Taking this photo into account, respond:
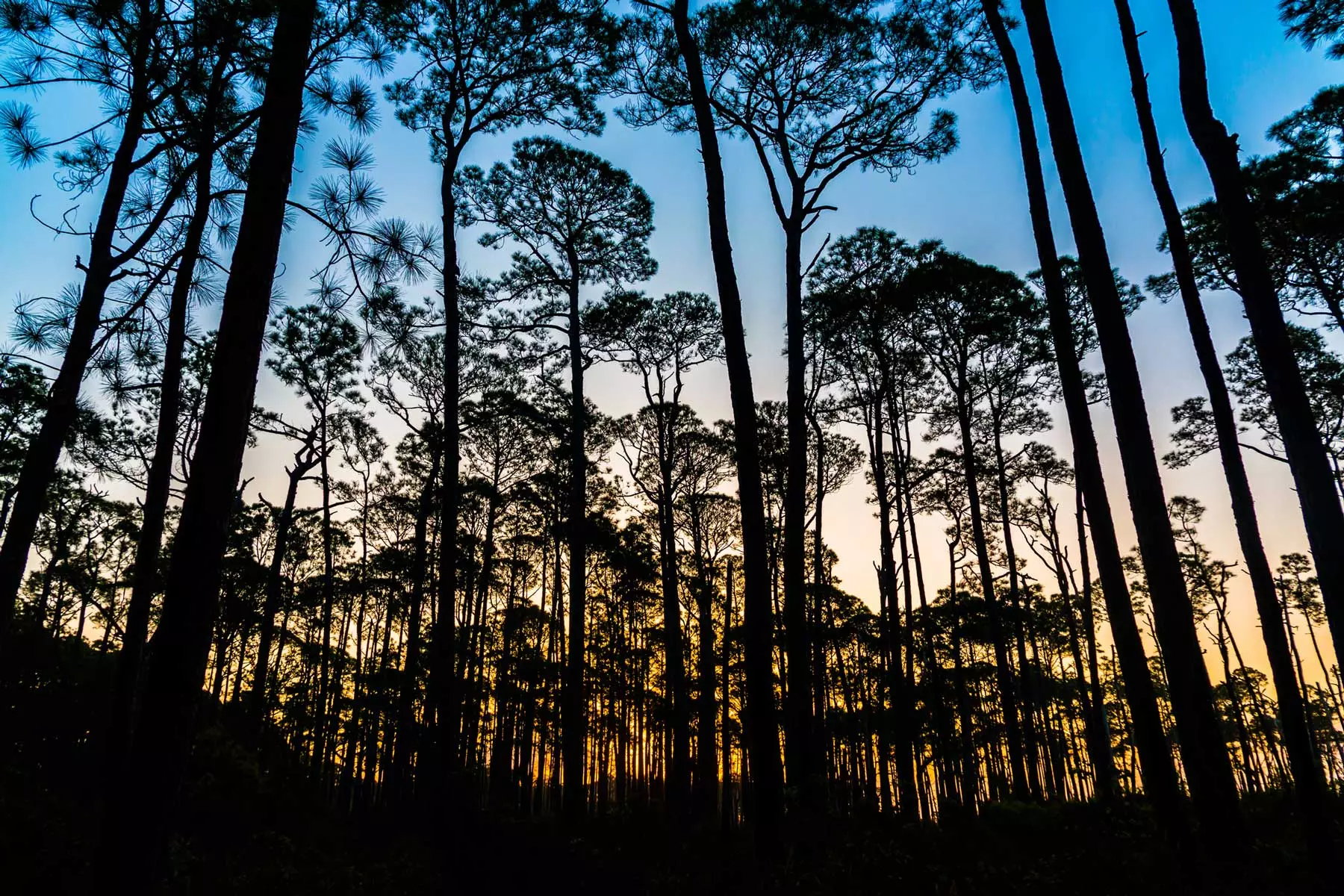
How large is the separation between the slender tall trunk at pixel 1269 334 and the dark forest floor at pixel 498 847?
8.58ft

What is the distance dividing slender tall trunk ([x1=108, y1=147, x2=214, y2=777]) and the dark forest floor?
1.20m

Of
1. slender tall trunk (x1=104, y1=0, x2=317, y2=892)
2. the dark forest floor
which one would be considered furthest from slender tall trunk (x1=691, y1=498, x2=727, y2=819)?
slender tall trunk (x1=104, y1=0, x2=317, y2=892)

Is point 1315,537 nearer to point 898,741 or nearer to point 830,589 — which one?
point 898,741

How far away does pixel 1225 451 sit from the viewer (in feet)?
24.4

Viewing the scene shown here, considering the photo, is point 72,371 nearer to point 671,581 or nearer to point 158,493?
point 158,493

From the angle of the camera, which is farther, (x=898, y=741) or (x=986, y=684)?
(x=986, y=684)

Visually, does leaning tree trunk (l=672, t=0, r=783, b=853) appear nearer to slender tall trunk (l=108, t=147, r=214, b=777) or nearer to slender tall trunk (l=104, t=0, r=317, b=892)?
slender tall trunk (l=104, t=0, r=317, b=892)

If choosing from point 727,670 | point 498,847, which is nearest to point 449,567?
point 498,847

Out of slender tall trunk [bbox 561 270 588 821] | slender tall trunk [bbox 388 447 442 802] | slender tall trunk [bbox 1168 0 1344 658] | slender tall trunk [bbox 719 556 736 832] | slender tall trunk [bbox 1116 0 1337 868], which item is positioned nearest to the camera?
slender tall trunk [bbox 1168 0 1344 658]

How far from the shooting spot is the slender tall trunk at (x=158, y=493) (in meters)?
5.78

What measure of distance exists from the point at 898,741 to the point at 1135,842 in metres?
7.13

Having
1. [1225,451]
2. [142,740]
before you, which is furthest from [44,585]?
[1225,451]

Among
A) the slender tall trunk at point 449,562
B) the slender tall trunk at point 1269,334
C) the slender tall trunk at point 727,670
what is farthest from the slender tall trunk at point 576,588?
the slender tall trunk at point 1269,334

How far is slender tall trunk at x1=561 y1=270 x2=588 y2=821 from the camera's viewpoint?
11.1 meters
